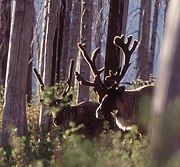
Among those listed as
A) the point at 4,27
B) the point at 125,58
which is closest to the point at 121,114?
the point at 125,58

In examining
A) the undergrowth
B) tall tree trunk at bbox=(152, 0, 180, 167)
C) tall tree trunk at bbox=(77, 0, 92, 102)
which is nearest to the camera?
tall tree trunk at bbox=(152, 0, 180, 167)

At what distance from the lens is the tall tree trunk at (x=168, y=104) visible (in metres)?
3.80

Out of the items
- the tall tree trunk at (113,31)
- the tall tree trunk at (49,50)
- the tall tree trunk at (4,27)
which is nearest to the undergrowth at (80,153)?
the tall tree trunk at (113,31)

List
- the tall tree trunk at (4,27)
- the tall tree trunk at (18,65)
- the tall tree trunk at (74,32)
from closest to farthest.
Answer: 1. the tall tree trunk at (18,65)
2. the tall tree trunk at (74,32)
3. the tall tree trunk at (4,27)

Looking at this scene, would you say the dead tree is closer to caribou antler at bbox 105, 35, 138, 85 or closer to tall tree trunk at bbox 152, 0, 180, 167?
caribou antler at bbox 105, 35, 138, 85

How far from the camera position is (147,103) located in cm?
492

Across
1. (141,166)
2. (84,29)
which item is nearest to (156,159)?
(141,166)

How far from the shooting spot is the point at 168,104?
3.91 meters

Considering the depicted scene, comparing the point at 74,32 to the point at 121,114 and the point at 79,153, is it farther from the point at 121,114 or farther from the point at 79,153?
the point at 79,153

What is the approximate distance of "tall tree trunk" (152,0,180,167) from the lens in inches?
150

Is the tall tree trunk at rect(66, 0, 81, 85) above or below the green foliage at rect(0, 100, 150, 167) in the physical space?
above

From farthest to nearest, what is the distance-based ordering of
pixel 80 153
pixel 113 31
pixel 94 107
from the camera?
pixel 113 31 < pixel 94 107 < pixel 80 153

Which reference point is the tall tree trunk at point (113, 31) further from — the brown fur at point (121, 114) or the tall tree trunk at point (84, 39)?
the brown fur at point (121, 114)

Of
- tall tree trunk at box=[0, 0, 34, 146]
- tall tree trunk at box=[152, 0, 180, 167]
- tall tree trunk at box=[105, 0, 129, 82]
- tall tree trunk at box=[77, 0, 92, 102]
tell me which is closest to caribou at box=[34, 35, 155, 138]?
tall tree trunk at box=[0, 0, 34, 146]
